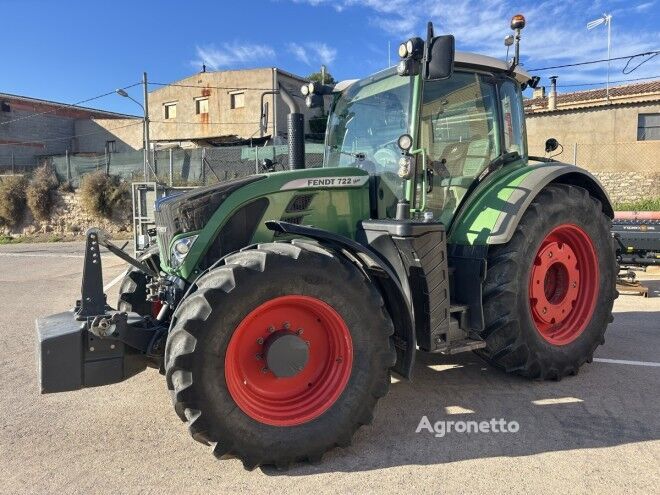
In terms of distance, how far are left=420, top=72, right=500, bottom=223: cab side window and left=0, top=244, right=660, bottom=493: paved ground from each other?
1458mm

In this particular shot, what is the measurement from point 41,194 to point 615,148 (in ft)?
79.1

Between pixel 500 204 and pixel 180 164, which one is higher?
pixel 180 164

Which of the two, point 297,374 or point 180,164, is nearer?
point 297,374

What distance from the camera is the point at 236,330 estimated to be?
2879 mm

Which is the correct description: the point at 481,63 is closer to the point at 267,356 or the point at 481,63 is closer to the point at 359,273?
the point at 359,273

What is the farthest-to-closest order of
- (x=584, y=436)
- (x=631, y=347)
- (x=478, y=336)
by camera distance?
1. (x=631, y=347)
2. (x=478, y=336)
3. (x=584, y=436)

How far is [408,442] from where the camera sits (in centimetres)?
321

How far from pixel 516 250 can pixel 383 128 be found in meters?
1.38

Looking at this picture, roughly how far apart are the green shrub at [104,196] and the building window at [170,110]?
1426 cm

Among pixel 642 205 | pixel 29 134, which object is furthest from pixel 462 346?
pixel 29 134

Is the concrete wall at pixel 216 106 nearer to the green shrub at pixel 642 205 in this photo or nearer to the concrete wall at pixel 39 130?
the concrete wall at pixel 39 130

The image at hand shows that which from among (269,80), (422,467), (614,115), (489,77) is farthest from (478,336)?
(269,80)

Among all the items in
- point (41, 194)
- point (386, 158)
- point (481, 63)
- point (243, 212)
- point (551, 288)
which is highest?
point (481, 63)

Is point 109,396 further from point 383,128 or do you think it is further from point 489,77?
point 489,77
